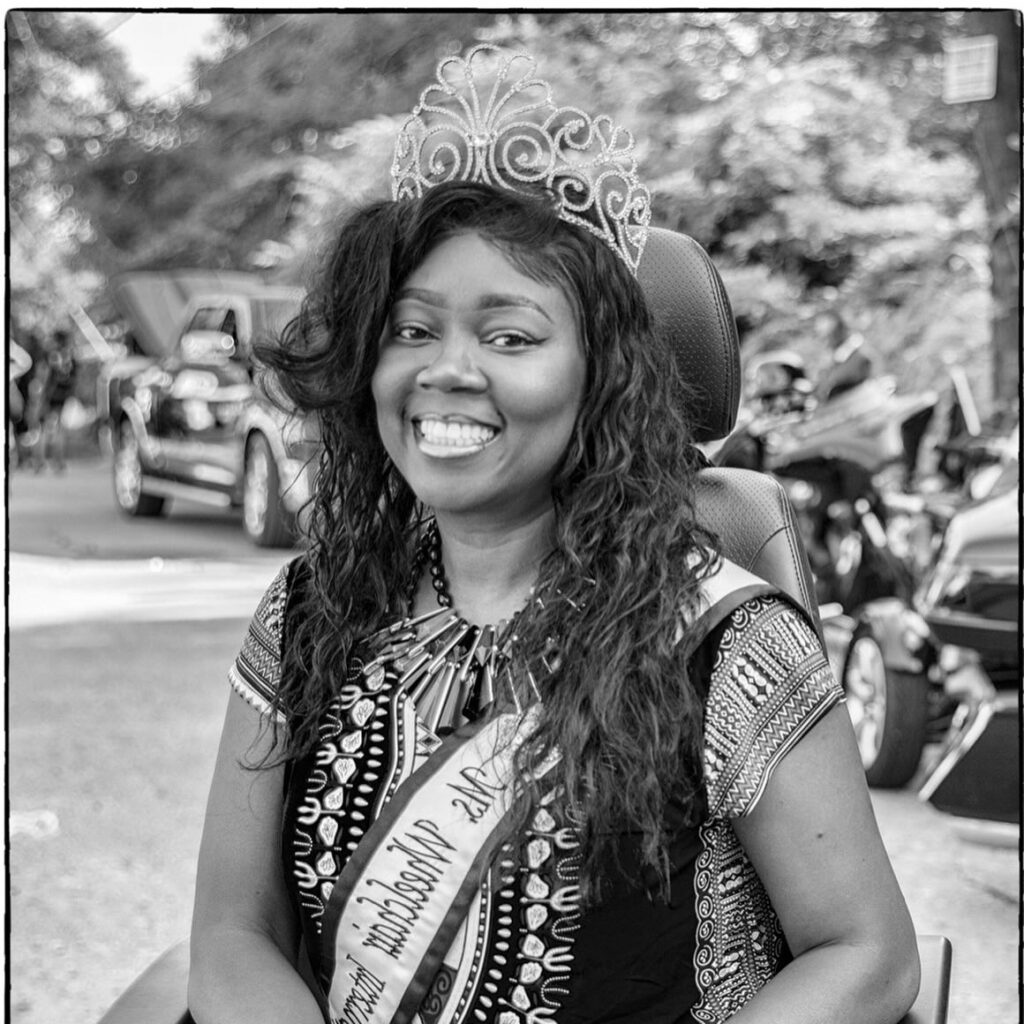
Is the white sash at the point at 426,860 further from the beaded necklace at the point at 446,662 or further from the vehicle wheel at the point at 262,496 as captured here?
the vehicle wheel at the point at 262,496

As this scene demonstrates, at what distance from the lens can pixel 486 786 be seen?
1570 mm

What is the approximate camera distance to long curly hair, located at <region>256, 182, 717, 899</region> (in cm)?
152

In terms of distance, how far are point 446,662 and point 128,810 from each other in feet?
11.3

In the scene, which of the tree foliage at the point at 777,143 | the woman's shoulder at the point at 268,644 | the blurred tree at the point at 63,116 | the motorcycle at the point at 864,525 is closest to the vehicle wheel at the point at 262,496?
the tree foliage at the point at 777,143

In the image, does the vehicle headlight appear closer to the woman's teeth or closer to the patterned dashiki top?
the woman's teeth

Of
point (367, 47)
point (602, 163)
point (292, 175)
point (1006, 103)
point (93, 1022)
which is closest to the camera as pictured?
point (602, 163)

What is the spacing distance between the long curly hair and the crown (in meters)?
0.02

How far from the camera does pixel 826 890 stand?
1494 millimetres

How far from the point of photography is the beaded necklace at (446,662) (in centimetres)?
162

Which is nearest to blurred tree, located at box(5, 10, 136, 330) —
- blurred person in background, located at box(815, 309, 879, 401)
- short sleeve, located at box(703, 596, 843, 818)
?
blurred person in background, located at box(815, 309, 879, 401)

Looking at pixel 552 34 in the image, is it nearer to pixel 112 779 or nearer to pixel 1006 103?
pixel 1006 103

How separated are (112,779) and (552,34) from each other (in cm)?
827

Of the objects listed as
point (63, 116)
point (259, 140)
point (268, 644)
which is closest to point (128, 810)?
point (268, 644)

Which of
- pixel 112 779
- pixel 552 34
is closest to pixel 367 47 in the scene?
pixel 552 34
